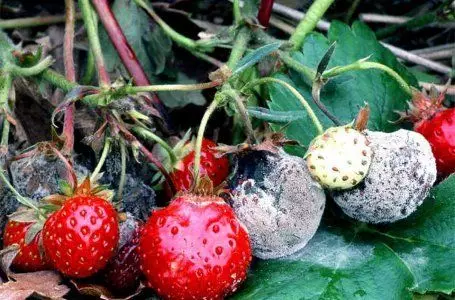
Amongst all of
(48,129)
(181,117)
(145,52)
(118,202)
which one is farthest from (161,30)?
(118,202)

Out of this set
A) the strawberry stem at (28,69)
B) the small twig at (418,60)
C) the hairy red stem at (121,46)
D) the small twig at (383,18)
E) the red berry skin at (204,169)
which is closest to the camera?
the red berry skin at (204,169)

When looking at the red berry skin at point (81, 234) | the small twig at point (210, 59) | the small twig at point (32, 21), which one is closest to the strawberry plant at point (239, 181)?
the red berry skin at point (81, 234)

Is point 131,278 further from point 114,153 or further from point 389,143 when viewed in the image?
point 389,143

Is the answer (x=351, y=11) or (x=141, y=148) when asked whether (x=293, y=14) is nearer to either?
(x=351, y=11)

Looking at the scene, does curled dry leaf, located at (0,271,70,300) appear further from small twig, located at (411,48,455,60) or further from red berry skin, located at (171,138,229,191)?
small twig, located at (411,48,455,60)

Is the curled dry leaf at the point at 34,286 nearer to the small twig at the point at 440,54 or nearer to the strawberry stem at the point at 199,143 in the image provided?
the strawberry stem at the point at 199,143

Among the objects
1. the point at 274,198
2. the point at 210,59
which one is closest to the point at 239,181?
the point at 274,198
